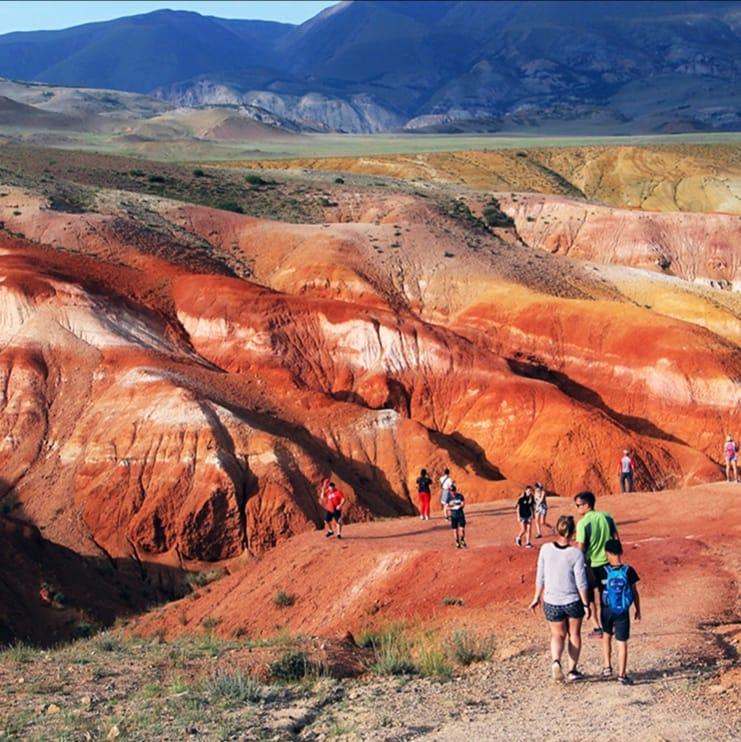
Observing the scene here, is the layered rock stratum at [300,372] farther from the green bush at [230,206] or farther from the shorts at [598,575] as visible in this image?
the shorts at [598,575]

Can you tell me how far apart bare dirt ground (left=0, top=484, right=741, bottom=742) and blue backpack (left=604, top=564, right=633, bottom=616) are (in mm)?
742

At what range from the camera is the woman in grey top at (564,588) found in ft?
41.8

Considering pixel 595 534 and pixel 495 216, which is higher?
pixel 495 216

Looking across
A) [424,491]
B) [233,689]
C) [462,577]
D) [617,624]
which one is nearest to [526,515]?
[462,577]

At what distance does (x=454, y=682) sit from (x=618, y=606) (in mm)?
1907

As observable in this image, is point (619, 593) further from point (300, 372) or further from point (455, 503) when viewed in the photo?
point (300, 372)

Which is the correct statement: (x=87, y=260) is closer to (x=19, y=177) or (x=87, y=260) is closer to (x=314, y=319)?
(x=314, y=319)

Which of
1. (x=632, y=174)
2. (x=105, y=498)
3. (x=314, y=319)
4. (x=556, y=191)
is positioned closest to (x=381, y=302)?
(x=314, y=319)

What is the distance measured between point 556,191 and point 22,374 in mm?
72520

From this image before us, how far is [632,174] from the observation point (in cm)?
11562

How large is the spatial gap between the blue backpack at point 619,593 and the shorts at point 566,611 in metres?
0.32

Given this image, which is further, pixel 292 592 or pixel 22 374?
pixel 22 374

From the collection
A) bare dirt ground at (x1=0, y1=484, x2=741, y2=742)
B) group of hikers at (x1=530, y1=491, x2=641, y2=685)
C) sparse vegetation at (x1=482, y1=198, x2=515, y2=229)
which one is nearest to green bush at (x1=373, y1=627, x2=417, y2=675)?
bare dirt ground at (x1=0, y1=484, x2=741, y2=742)

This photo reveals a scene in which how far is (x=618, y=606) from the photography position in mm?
12836
